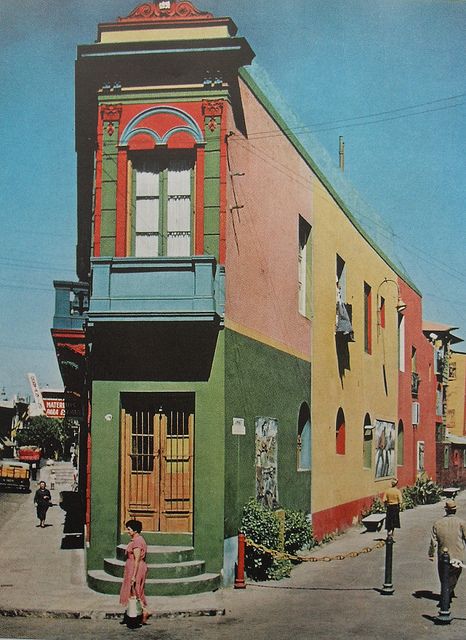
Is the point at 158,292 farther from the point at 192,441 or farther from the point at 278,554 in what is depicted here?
the point at 278,554

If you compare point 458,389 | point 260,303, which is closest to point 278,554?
point 260,303

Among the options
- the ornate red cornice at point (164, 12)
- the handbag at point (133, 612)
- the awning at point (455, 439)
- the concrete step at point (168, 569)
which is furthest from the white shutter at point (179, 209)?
the awning at point (455, 439)

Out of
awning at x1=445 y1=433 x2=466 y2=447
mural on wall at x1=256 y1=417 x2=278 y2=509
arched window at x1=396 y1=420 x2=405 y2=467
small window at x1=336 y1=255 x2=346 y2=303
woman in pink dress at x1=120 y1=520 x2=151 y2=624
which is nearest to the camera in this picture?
woman in pink dress at x1=120 y1=520 x2=151 y2=624

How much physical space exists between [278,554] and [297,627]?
11.0ft

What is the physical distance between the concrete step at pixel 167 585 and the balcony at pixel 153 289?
3843 mm

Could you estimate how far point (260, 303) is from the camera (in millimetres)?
16609

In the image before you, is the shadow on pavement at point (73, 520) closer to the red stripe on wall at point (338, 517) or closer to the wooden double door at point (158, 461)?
the red stripe on wall at point (338, 517)

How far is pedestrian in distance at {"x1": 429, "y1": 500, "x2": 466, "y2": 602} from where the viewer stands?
1228cm

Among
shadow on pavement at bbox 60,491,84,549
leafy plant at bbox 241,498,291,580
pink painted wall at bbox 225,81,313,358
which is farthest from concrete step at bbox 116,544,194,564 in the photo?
shadow on pavement at bbox 60,491,84,549

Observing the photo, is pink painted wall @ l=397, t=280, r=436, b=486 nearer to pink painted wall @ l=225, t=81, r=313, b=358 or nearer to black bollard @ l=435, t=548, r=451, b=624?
pink painted wall @ l=225, t=81, r=313, b=358

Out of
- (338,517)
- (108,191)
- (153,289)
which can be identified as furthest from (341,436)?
(108,191)

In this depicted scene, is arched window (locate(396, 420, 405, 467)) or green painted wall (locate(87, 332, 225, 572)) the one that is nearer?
green painted wall (locate(87, 332, 225, 572))

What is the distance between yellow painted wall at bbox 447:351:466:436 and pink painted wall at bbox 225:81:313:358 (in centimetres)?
2677

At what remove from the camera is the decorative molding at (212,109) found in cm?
1484
